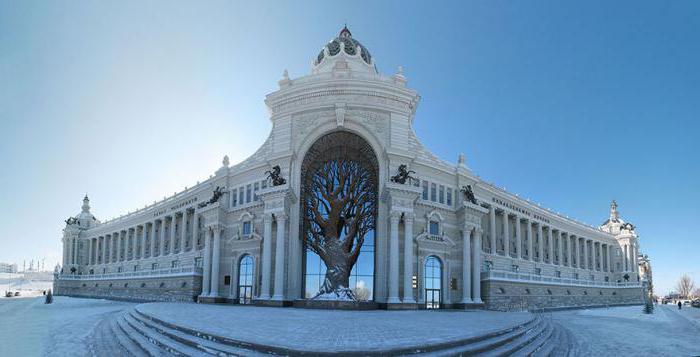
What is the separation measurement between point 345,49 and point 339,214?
2021 centimetres

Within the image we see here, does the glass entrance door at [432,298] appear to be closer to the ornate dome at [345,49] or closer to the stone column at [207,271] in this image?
the stone column at [207,271]

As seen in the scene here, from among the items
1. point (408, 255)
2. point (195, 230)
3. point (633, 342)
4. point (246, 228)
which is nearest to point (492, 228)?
point (408, 255)

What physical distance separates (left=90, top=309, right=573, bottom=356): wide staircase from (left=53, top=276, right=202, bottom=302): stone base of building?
2728cm

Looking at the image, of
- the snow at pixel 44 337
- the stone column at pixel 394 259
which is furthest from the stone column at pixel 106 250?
the stone column at pixel 394 259

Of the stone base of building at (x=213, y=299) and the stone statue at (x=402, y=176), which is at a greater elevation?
the stone statue at (x=402, y=176)

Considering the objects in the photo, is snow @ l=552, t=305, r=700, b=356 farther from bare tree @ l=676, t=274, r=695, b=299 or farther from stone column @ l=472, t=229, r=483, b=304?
bare tree @ l=676, t=274, r=695, b=299

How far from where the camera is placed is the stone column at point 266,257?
132 feet

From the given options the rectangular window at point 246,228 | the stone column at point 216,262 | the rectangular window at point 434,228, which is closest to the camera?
the rectangular window at point 434,228

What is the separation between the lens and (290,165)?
42500 millimetres

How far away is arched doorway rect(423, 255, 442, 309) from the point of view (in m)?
40.8

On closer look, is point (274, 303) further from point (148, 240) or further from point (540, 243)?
point (540, 243)

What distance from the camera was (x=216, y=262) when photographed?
151 ft

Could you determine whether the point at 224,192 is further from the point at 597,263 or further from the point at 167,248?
the point at 597,263

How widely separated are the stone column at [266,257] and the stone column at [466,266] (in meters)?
17.1
